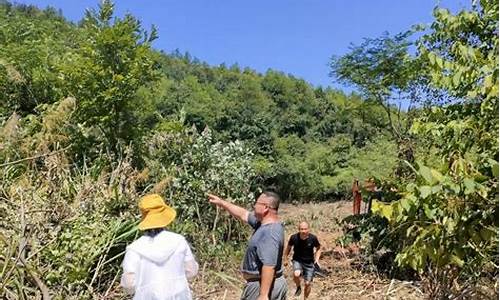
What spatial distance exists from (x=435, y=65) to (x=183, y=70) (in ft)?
145

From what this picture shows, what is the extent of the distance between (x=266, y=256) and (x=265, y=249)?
0.05 m

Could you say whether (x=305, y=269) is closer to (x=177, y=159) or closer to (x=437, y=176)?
(x=177, y=159)

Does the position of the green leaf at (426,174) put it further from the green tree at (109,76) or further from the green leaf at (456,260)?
the green tree at (109,76)

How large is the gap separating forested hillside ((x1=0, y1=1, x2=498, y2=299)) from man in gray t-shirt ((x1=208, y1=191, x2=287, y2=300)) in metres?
0.82

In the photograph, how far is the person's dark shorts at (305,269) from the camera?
7941mm

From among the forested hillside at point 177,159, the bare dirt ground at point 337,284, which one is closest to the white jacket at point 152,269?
the forested hillside at point 177,159

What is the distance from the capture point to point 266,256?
4.02 m

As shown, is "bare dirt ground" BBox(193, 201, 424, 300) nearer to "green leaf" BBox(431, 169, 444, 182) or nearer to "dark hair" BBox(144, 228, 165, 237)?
"dark hair" BBox(144, 228, 165, 237)

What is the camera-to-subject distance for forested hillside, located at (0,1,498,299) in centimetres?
272

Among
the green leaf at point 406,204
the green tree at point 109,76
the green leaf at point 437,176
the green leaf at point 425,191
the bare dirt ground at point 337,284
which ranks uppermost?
the green tree at point 109,76

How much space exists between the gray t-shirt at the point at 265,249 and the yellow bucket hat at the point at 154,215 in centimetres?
62

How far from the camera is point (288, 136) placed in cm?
3262

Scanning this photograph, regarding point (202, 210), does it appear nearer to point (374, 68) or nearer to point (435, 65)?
point (374, 68)

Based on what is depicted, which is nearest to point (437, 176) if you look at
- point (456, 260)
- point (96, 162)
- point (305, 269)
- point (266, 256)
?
point (456, 260)
